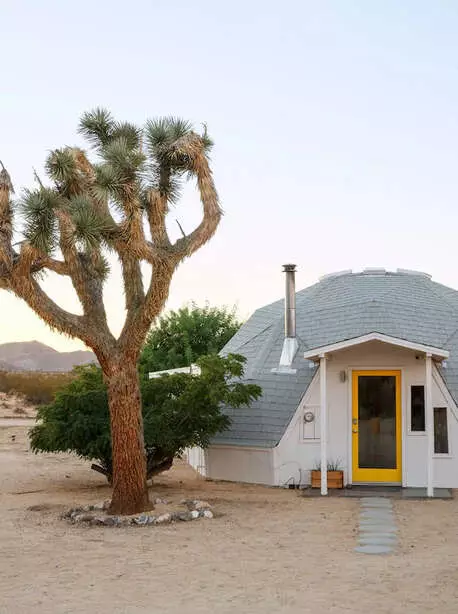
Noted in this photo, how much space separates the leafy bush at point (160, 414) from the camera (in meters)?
16.9

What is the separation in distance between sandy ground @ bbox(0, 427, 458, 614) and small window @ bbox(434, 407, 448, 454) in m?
1.96

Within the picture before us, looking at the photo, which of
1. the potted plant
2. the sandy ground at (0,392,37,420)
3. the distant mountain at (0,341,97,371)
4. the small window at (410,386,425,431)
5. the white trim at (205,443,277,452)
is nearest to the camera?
the potted plant

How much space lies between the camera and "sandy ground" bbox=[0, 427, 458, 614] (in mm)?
8789

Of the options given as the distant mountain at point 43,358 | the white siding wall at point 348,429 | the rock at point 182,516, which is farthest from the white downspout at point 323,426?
the distant mountain at point 43,358

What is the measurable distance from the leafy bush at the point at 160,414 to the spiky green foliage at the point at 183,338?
13.3 meters

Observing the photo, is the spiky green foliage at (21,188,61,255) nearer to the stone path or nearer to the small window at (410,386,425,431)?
the stone path

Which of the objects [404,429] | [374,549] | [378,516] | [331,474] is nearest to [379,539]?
[374,549]

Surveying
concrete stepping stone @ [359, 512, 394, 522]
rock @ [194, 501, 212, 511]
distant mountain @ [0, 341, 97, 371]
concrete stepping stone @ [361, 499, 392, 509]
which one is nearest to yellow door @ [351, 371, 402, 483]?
concrete stepping stone @ [361, 499, 392, 509]

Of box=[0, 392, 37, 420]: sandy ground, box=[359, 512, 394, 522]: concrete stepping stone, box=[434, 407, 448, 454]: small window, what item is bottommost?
box=[359, 512, 394, 522]: concrete stepping stone

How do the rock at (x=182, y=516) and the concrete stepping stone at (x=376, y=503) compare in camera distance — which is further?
the concrete stepping stone at (x=376, y=503)

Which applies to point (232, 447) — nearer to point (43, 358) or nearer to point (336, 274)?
point (336, 274)

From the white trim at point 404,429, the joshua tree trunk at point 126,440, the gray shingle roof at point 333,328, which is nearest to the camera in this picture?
the joshua tree trunk at point 126,440

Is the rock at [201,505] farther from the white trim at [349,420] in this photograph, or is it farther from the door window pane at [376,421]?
the door window pane at [376,421]

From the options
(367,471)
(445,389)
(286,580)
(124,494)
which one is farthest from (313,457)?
(286,580)
